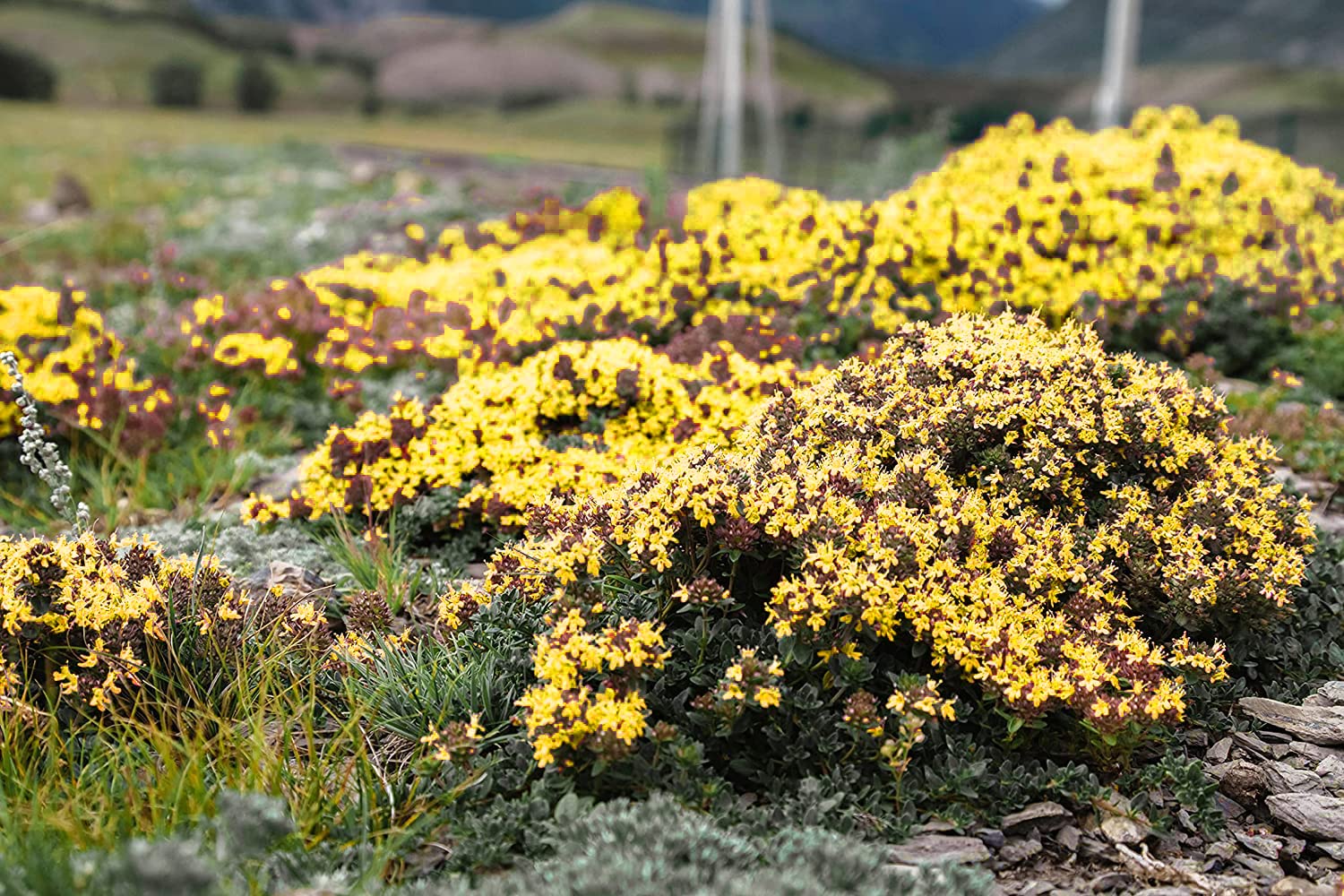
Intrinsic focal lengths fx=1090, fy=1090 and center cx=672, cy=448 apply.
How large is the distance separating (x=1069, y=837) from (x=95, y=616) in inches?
108

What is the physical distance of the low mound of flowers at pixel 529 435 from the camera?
4348 millimetres

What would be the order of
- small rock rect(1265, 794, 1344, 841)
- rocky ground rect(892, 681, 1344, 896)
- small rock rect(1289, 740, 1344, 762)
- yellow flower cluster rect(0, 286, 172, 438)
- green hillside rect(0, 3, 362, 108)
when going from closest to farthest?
1. rocky ground rect(892, 681, 1344, 896)
2. small rock rect(1265, 794, 1344, 841)
3. small rock rect(1289, 740, 1344, 762)
4. yellow flower cluster rect(0, 286, 172, 438)
5. green hillside rect(0, 3, 362, 108)

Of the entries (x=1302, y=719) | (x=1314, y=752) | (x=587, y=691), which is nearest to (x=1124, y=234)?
(x=1302, y=719)

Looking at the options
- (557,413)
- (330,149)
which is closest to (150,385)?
(557,413)

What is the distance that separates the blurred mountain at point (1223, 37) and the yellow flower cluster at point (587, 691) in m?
86.7

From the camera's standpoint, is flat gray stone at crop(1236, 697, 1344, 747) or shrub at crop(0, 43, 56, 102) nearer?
flat gray stone at crop(1236, 697, 1344, 747)

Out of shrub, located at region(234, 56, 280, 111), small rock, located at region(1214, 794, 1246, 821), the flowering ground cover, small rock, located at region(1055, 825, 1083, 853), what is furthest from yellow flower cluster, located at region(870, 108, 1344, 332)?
shrub, located at region(234, 56, 280, 111)

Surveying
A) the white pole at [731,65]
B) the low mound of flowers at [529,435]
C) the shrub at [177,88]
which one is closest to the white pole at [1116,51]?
the white pole at [731,65]

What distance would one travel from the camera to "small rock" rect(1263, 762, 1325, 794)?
121 inches

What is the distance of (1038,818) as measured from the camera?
2.91 meters

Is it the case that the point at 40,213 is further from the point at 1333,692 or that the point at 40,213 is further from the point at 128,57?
the point at 128,57

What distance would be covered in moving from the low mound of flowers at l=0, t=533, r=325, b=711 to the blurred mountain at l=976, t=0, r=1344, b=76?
86.6 metres

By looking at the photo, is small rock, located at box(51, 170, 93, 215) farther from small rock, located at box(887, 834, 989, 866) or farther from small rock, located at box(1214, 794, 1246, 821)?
small rock, located at box(1214, 794, 1246, 821)

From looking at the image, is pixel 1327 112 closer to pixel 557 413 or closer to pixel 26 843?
pixel 557 413
